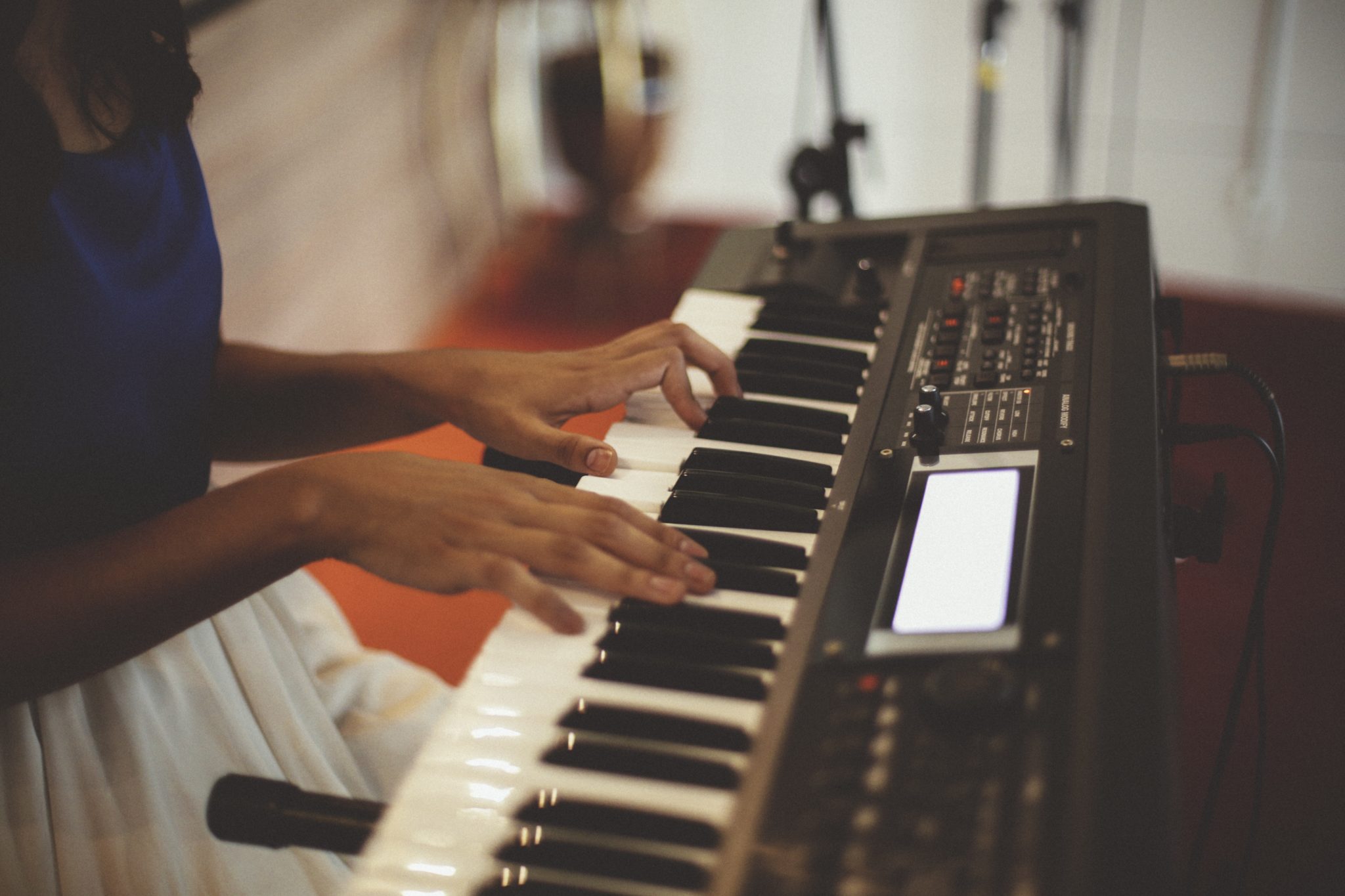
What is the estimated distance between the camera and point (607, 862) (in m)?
0.61

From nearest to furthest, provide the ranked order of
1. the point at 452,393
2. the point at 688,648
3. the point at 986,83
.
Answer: the point at 688,648, the point at 452,393, the point at 986,83

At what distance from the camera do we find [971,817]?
572 millimetres

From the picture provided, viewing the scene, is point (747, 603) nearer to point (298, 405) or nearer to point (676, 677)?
point (676, 677)

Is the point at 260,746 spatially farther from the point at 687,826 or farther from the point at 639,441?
the point at 687,826

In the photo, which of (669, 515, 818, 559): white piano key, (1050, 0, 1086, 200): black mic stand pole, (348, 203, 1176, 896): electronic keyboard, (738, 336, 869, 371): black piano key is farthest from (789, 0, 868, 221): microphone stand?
(1050, 0, 1086, 200): black mic stand pole

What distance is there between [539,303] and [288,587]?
2.37m

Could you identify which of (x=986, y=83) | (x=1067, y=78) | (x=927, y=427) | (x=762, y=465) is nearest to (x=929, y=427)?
(x=927, y=427)

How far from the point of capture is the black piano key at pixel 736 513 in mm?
849

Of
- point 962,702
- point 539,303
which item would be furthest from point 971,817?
point 539,303

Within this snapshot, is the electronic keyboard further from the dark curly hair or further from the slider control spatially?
the dark curly hair

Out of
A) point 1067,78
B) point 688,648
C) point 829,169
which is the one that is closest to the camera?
point 688,648

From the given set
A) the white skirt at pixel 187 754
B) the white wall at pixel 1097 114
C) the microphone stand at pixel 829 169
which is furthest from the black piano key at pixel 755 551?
the white wall at pixel 1097 114

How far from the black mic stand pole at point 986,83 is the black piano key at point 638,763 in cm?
182

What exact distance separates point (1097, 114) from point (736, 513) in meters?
3.30
